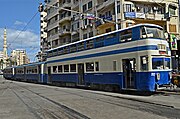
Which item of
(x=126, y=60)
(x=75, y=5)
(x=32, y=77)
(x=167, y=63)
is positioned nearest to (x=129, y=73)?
(x=126, y=60)

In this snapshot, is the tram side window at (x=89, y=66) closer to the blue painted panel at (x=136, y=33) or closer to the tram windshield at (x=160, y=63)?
the blue painted panel at (x=136, y=33)

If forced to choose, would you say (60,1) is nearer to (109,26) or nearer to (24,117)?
(109,26)

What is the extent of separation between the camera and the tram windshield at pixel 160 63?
16.1 m

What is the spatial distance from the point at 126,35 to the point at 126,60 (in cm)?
170

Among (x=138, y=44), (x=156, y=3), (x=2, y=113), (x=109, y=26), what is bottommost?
(x=2, y=113)

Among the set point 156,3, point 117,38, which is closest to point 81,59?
point 117,38

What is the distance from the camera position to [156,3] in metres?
39.7

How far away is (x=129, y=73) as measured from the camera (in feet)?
57.8

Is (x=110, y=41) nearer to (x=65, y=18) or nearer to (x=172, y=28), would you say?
(x=172, y=28)

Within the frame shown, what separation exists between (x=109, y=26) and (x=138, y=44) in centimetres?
2444

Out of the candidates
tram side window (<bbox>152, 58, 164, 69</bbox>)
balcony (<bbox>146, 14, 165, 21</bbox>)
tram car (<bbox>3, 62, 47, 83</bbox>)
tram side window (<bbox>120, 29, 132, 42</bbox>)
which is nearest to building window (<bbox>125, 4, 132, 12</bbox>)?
balcony (<bbox>146, 14, 165, 21</bbox>)

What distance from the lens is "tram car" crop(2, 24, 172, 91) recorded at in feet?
52.7

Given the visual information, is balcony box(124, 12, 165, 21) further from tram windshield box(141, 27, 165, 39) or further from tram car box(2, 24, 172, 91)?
tram windshield box(141, 27, 165, 39)

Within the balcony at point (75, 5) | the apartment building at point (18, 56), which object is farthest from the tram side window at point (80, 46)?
the apartment building at point (18, 56)
